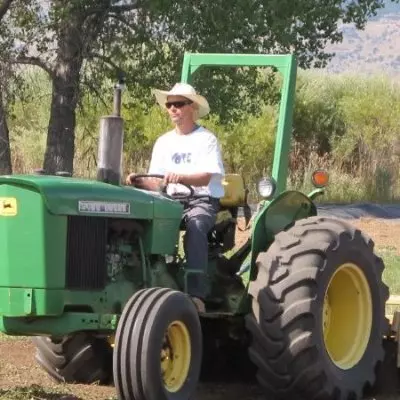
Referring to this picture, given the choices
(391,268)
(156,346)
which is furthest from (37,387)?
(391,268)

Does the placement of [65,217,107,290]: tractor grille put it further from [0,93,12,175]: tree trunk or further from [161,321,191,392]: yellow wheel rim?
[0,93,12,175]: tree trunk

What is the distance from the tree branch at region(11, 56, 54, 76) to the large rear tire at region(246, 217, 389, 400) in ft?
51.0

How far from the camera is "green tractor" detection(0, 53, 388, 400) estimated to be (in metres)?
6.02

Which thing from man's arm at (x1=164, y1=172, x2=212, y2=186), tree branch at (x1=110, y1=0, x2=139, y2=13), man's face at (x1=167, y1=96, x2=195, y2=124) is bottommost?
man's arm at (x1=164, y1=172, x2=212, y2=186)

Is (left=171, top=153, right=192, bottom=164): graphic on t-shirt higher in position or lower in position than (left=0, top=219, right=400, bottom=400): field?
higher

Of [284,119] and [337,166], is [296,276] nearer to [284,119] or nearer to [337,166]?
[284,119]

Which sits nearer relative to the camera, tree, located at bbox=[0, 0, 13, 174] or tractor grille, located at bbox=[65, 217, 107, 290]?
tractor grille, located at bbox=[65, 217, 107, 290]

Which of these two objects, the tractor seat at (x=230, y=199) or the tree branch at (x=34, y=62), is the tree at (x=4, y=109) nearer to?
the tree branch at (x=34, y=62)

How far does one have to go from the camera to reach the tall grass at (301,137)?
2469cm

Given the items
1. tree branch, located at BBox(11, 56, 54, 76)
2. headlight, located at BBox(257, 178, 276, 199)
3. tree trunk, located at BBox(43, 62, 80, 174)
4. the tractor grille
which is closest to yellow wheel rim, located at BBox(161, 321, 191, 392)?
the tractor grille

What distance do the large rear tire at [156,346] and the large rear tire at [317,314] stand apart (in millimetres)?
555

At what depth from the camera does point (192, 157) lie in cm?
703

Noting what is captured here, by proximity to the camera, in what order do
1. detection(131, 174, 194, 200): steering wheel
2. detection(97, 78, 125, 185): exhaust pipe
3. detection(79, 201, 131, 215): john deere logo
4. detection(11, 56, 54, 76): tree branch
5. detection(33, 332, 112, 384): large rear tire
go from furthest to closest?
detection(11, 56, 54, 76): tree branch → detection(33, 332, 112, 384): large rear tire → detection(131, 174, 194, 200): steering wheel → detection(97, 78, 125, 185): exhaust pipe → detection(79, 201, 131, 215): john deere logo

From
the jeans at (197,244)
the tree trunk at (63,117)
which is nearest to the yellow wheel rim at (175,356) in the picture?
the jeans at (197,244)
